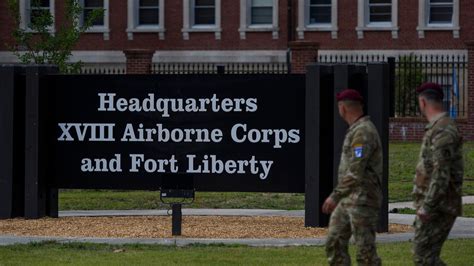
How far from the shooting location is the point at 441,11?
4991 cm

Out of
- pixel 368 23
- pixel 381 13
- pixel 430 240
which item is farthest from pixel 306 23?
pixel 430 240

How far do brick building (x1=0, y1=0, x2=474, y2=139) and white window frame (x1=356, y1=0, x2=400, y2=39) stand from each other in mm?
38

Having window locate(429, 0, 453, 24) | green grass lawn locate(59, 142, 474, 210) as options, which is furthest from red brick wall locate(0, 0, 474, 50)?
green grass lawn locate(59, 142, 474, 210)

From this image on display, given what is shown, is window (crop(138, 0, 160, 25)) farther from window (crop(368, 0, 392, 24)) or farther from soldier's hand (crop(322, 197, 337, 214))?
soldier's hand (crop(322, 197, 337, 214))

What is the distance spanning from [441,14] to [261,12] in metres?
7.04

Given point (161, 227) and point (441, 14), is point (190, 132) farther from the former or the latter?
point (441, 14)

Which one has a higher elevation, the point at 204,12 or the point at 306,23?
the point at 204,12

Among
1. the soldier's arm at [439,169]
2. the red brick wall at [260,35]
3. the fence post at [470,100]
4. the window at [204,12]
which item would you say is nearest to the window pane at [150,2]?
the red brick wall at [260,35]

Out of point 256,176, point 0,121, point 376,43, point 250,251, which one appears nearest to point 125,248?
point 250,251

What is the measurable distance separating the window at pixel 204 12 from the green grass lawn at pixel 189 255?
37221 millimetres

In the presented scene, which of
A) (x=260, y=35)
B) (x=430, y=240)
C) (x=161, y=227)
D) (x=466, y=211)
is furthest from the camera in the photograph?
(x=260, y=35)

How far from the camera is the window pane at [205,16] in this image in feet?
172

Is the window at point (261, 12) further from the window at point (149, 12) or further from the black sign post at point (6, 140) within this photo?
the black sign post at point (6, 140)

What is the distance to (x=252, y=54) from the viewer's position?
51.3 m
